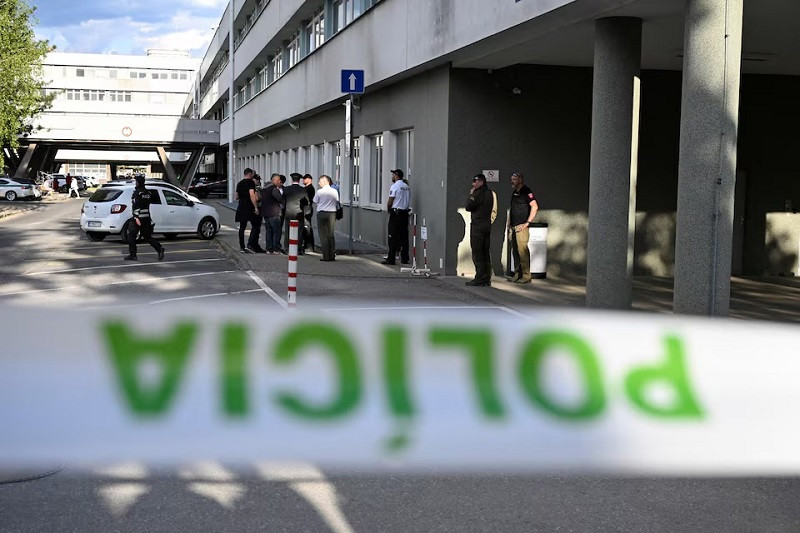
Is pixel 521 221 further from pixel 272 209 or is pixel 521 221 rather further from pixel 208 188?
pixel 208 188

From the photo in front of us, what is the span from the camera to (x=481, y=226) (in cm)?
1636

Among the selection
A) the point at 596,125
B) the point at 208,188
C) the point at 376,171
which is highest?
the point at 596,125

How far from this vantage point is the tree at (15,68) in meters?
41.8

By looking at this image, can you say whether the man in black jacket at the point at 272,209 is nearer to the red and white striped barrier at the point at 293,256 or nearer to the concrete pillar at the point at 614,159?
the red and white striped barrier at the point at 293,256

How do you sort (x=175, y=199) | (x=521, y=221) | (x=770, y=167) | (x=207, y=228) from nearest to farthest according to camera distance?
(x=521, y=221), (x=770, y=167), (x=175, y=199), (x=207, y=228)

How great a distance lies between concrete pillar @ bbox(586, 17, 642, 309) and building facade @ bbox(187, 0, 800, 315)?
0.02 meters

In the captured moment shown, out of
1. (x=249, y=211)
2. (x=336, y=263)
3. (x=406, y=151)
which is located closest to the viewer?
(x=336, y=263)

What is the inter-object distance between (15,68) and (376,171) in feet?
75.6

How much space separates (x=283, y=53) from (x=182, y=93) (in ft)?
307

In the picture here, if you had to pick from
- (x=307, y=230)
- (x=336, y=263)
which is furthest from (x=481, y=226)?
(x=307, y=230)

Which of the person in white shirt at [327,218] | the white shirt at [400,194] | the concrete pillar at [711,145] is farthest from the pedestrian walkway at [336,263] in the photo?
the concrete pillar at [711,145]

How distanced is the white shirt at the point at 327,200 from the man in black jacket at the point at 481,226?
15.9ft

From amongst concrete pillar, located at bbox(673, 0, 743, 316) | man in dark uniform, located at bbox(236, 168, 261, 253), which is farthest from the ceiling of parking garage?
man in dark uniform, located at bbox(236, 168, 261, 253)

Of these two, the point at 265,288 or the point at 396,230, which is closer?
the point at 265,288
